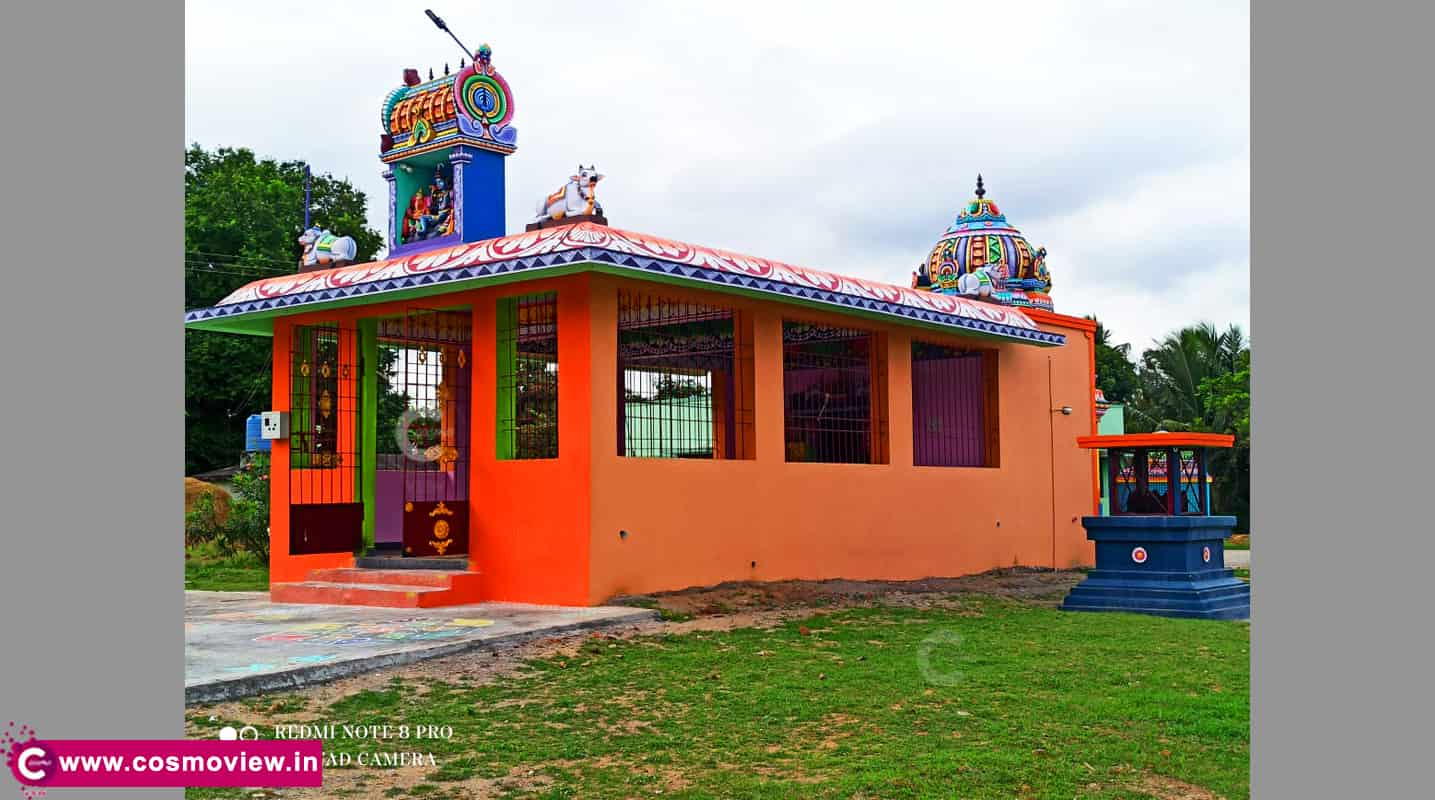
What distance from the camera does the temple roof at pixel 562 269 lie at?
11.6 m

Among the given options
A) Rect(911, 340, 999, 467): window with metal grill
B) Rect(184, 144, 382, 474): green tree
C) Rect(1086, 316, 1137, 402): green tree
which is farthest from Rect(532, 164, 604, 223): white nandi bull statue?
Rect(1086, 316, 1137, 402): green tree

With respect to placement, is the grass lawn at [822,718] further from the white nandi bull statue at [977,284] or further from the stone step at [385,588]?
the white nandi bull statue at [977,284]

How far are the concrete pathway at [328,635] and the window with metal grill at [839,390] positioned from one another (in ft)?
14.3

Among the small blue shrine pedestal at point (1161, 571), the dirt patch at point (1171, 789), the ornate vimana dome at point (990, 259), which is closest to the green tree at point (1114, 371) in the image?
the ornate vimana dome at point (990, 259)

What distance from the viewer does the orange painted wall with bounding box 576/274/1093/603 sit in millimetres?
12273

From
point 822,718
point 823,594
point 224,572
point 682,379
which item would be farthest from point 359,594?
point 822,718

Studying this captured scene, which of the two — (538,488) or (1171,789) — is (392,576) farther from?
(1171,789)

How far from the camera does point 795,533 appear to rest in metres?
14.2

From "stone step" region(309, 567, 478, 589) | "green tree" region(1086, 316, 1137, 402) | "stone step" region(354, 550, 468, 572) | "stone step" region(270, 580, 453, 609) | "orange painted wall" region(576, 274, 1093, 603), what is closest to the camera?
"stone step" region(270, 580, 453, 609)

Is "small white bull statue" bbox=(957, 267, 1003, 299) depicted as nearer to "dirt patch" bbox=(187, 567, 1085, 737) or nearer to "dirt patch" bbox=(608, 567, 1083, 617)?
"dirt patch" bbox=(187, 567, 1085, 737)

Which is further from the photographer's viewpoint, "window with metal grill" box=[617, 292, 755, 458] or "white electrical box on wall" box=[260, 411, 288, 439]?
"white electrical box on wall" box=[260, 411, 288, 439]

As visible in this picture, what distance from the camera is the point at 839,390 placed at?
1583cm

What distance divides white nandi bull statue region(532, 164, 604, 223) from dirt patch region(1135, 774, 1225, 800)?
7.66m

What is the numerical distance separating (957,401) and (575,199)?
7.32m
